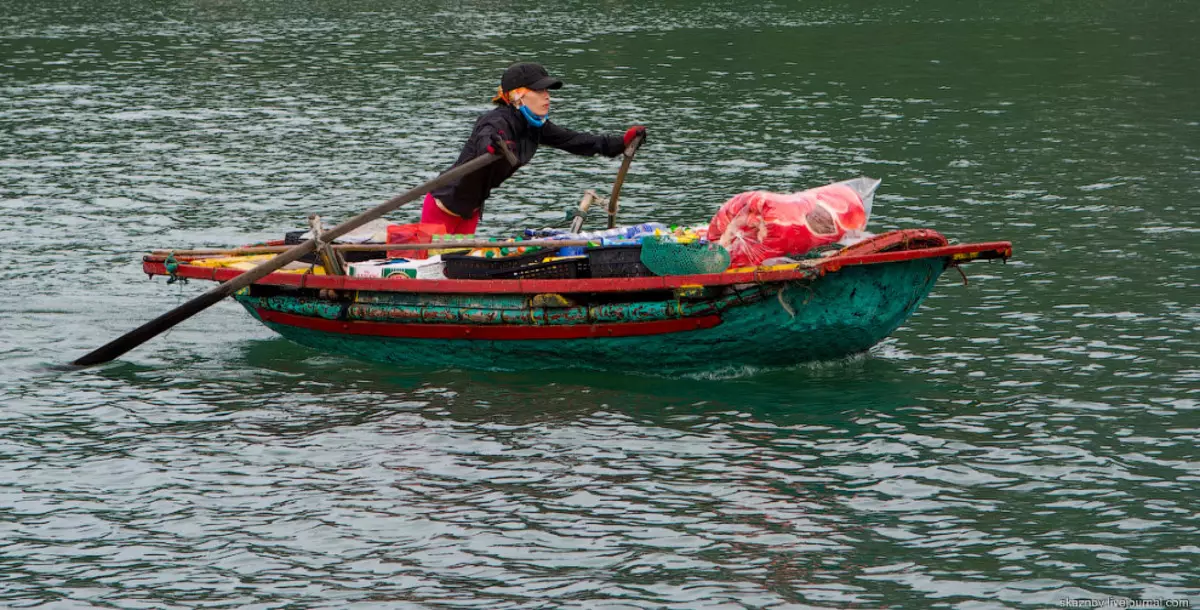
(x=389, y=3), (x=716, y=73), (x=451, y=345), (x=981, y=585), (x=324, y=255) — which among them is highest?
(x=389, y=3)

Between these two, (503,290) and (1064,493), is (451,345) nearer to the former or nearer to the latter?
(503,290)

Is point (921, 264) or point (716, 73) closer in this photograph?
point (921, 264)

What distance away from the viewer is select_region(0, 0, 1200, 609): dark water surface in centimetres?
967

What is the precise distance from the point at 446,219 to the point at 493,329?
63.2 inches

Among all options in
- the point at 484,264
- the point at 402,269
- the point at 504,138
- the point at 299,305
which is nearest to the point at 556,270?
the point at 484,264

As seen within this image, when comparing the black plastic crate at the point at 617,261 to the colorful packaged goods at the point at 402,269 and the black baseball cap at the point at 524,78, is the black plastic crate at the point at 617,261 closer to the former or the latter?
the colorful packaged goods at the point at 402,269

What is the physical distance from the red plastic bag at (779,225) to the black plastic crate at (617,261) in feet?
2.22

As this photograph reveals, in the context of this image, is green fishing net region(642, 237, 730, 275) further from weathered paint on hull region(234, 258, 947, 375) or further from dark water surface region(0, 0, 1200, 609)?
dark water surface region(0, 0, 1200, 609)

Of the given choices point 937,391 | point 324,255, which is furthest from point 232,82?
point 937,391

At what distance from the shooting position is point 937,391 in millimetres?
12898

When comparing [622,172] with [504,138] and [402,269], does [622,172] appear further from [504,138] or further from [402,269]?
[402,269]

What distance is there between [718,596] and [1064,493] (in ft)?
9.27

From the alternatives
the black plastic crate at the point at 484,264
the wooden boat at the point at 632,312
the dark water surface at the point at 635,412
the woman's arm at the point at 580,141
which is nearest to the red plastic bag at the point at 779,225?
the wooden boat at the point at 632,312

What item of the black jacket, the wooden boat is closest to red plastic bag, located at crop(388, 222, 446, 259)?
the black jacket
